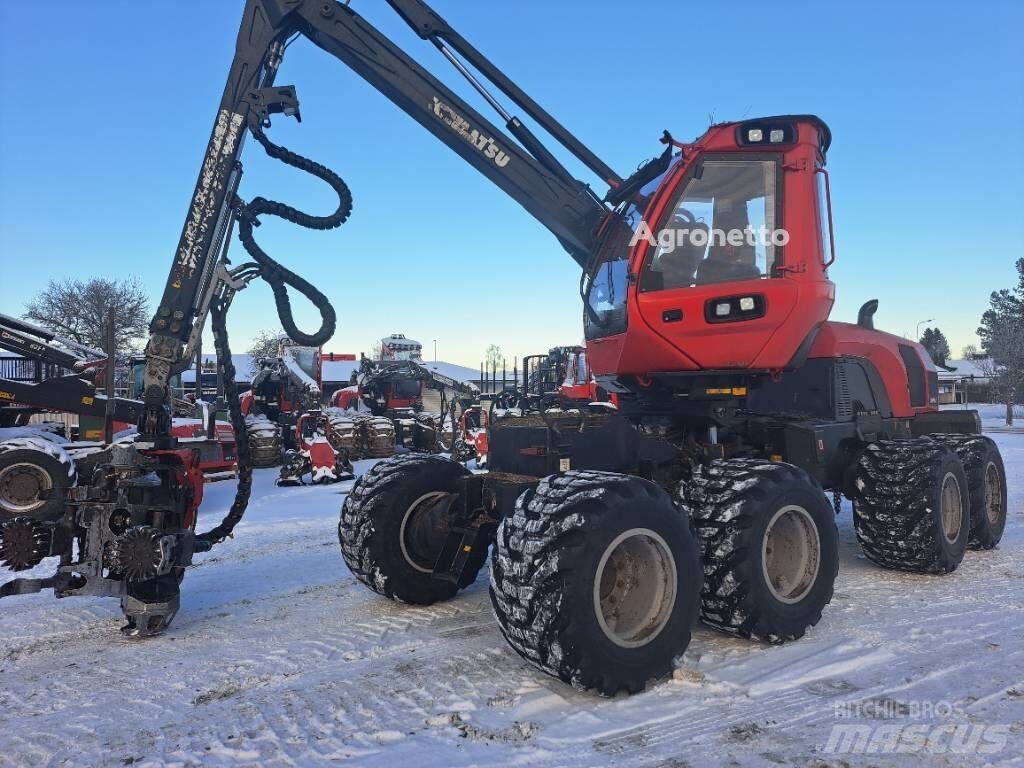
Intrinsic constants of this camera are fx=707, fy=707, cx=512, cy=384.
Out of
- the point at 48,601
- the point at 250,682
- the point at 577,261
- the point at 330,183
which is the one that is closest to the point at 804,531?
the point at 577,261

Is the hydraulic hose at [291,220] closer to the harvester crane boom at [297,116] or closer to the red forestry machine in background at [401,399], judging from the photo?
the harvester crane boom at [297,116]

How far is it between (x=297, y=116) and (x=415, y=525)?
9.70 ft

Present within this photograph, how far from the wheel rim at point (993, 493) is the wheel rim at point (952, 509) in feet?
4.33

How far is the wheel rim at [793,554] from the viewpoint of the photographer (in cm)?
441

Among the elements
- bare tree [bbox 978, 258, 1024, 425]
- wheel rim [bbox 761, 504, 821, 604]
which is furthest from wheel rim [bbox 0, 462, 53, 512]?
bare tree [bbox 978, 258, 1024, 425]

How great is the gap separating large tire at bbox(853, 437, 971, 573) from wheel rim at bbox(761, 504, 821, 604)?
1724 mm

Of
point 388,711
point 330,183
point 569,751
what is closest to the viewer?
point 569,751

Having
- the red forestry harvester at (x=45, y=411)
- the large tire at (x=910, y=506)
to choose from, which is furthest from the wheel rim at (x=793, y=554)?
the red forestry harvester at (x=45, y=411)

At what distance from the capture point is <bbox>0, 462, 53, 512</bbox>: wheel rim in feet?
29.2

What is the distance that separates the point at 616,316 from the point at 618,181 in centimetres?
137

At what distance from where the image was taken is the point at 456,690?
11.8 ft

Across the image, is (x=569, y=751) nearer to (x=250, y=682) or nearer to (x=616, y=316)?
(x=250, y=682)

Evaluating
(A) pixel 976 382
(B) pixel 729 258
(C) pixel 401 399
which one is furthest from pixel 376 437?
(A) pixel 976 382

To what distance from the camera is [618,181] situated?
5.68m
